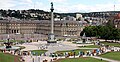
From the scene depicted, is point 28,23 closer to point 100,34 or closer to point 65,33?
point 65,33

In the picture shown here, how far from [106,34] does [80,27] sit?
53872 mm

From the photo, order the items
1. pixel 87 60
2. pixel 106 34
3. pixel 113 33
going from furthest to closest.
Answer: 1. pixel 106 34
2. pixel 113 33
3. pixel 87 60

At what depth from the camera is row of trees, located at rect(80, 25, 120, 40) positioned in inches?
4527

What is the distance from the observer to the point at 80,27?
178 metres

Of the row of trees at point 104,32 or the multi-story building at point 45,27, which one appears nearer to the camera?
the row of trees at point 104,32

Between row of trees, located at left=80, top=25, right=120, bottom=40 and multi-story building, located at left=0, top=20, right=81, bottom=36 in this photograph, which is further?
multi-story building, located at left=0, top=20, right=81, bottom=36

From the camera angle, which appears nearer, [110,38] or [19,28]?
[110,38]

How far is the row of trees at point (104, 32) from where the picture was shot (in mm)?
114975

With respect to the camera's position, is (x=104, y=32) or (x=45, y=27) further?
(x=45, y=27)

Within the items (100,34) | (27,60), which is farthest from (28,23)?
(27,60)

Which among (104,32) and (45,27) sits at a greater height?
(45,27)

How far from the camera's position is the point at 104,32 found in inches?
5128

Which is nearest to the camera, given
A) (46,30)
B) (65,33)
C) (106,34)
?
(106,34)

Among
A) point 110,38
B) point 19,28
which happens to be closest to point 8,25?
point 19,28
